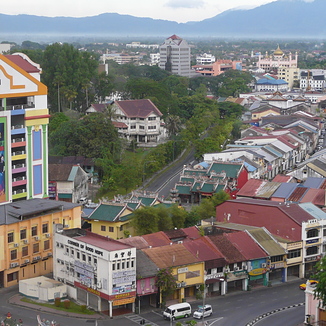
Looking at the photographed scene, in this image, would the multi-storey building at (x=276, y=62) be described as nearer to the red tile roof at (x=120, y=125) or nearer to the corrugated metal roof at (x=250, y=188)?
the red tile roof at (x=120, y=125)

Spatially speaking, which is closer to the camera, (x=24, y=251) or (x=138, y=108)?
(x=24, y=251)

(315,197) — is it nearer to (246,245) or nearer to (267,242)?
(267,242)

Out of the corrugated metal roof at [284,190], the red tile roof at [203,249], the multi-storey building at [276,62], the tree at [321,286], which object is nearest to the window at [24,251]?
the red tile roof at [203,249]

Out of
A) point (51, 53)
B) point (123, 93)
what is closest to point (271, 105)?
point (123, 93)

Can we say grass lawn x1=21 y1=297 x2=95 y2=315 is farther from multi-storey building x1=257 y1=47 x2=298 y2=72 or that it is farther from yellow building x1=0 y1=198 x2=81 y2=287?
multi-storey building x1=257 y1=47 x2=298 y2=72

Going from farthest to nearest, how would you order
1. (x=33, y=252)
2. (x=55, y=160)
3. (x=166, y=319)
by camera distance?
(x=55, y=160)
(x=33, y=252)
(x=166, y=319)

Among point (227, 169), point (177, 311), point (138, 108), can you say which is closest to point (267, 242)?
point (177, 311)

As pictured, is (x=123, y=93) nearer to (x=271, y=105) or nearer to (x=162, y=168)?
(x=271, y=105)
